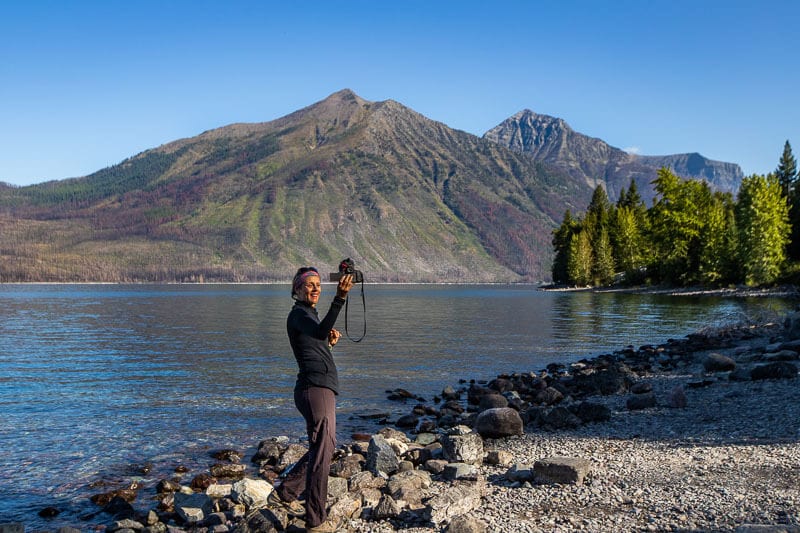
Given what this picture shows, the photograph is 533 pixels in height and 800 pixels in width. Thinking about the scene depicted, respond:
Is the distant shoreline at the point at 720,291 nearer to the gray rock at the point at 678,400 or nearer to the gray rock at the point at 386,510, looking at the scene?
the gray rock at the point at 678,400

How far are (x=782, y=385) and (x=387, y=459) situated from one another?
1478cm

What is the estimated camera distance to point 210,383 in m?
29.6

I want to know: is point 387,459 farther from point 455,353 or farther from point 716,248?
point 716,248

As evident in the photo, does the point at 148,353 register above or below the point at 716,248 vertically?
below

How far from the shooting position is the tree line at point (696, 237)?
85.0 m

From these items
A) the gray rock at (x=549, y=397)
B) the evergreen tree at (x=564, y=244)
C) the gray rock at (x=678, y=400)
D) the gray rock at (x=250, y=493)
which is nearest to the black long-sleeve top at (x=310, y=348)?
the gray rock at (x=250, y=493)

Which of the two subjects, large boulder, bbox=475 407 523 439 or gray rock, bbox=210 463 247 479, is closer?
gray rock, bbox=210 463 247 479

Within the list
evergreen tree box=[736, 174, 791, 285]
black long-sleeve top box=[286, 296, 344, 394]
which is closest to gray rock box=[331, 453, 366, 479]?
black long-sleeve top box=[286, 296, 344, 394]

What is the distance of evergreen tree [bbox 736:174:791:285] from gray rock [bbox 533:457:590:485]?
276 feet

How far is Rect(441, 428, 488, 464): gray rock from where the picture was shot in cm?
1459

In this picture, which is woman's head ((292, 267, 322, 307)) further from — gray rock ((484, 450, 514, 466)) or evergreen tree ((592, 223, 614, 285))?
evergreen tree ((592, 223, 614, 285))

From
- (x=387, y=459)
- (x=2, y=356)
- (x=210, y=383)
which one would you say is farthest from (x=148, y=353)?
(x=387, y=459)

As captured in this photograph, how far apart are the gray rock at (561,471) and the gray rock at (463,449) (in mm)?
2472

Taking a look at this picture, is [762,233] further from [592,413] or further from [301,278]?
[301,278]
